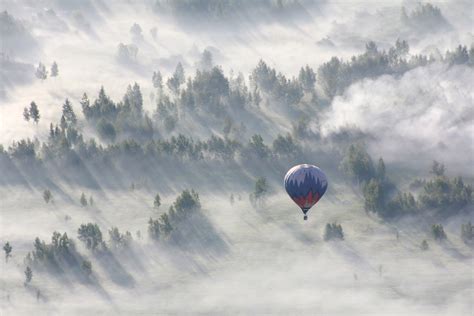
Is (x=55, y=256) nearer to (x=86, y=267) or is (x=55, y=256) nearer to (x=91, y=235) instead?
(x=86, y=267)

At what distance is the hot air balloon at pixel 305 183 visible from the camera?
547 ft

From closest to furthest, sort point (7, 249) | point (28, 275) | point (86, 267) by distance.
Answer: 1. point (28, 275)
2. point (86, 267)
3. point (7, 249)

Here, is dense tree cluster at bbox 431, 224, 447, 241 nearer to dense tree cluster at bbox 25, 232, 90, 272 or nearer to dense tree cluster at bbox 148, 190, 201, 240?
dense tree cluster at bbox 148, 190, 201, 240

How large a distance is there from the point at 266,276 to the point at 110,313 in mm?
24505

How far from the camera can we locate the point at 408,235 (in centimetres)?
19012

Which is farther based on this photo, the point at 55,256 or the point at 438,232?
the point at 438,232

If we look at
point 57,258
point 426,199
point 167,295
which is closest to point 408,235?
point 426,199

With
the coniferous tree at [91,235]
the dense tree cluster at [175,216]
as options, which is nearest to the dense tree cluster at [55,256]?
the coniferous tree at [91,235]

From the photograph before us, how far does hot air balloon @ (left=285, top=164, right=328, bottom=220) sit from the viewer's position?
547 ft

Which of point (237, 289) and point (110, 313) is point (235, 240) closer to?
point (237, 289)

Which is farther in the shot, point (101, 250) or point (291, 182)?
point (101, 250)

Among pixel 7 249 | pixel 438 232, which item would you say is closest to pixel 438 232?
pixel 438 232

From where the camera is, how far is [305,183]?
166 meters

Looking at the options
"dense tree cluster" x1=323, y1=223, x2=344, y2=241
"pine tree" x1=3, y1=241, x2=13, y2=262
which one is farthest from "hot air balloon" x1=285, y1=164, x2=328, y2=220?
"pine tree" x1=3, y1=241, x2=13, y2=262
